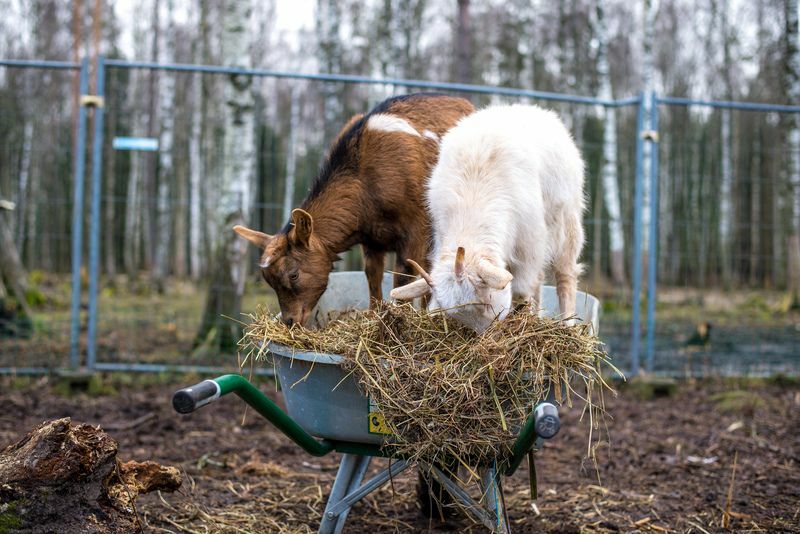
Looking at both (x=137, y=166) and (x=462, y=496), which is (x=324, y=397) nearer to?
(x=462, y=496)

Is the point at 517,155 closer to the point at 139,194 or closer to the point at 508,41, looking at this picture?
the point at 139,194

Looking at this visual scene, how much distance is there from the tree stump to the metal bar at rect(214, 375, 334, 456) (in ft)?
2.01

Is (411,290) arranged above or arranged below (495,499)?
above

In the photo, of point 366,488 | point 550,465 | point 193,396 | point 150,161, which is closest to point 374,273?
point 366,488

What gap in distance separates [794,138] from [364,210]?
8230mm

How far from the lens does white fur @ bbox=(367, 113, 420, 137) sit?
160 inches

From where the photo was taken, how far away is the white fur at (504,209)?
2963 millimetres

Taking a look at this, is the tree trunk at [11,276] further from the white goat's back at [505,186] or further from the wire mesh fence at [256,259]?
the white goat's back at [505,186]

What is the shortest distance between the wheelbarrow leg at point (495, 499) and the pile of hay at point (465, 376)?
0.20m

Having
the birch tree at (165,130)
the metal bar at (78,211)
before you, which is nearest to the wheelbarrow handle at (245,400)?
the metal bar at (78,211)

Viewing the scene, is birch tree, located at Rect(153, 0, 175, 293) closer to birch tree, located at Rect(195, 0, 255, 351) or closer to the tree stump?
birch tree, located at Rect(195, 0, 255, 351)

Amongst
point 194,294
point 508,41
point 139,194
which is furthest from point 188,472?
point 508,41

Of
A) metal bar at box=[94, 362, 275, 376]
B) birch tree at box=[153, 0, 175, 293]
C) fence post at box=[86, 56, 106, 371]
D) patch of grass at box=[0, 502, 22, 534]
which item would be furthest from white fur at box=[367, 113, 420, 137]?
birch tree at box=[153, 0, 175, 293]

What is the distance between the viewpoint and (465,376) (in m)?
2.66
